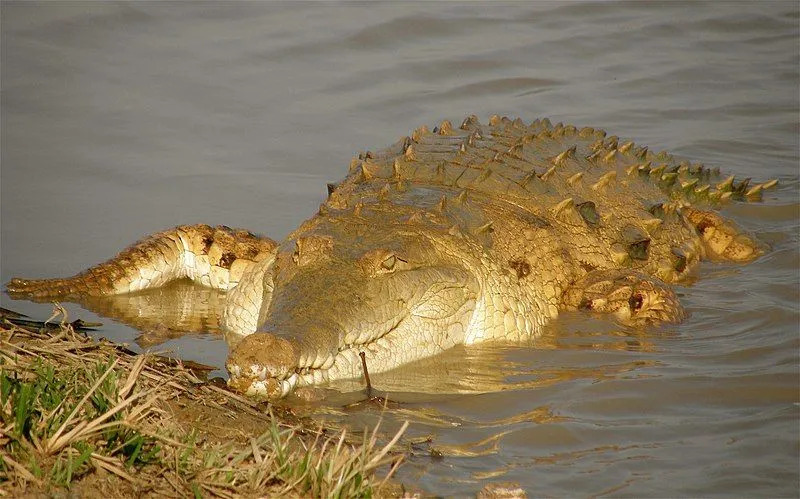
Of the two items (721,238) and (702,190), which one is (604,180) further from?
(702,190)

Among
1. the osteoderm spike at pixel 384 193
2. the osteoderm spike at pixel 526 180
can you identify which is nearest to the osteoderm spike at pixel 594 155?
the osteoderm spike at pixel 526 180

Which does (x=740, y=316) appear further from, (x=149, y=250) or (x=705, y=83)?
(x=705, y=83)

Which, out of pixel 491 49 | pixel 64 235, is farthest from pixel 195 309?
pixel 491 49

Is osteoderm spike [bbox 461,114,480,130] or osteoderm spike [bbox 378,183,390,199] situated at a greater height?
osteoderm spike [bbox 461,114,480,130]

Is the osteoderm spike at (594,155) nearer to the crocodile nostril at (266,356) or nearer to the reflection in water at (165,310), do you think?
the reflection in water at (165,310)

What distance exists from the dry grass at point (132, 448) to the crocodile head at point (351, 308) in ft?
1.75

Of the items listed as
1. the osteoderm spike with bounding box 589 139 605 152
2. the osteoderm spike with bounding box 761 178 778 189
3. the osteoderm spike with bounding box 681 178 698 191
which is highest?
the osteoderm spike with bounding box 589 139 605 152

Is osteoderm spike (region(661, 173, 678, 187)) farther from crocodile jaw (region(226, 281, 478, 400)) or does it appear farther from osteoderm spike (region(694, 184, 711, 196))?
crocodile jaw (region(226, 281, 478, 400))

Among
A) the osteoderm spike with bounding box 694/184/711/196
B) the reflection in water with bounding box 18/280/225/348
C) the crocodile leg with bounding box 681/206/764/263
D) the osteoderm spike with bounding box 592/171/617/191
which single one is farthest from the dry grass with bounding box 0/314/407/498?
the osteoderm spike with bounding box 694/184/711/196

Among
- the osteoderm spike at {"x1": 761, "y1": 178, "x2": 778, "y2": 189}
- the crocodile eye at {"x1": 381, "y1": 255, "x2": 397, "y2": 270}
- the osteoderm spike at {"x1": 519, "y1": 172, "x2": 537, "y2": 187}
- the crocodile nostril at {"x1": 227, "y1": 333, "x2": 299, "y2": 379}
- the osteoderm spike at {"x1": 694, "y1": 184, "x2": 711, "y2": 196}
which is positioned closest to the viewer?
the crocodile nostril at {"x1": 227, "y1": 333, "x2": 299, "y2": 379}

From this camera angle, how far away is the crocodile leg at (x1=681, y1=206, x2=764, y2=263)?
800 cm

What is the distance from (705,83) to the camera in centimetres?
1287

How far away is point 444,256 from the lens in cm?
628

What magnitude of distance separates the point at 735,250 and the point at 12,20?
31.1 feet
